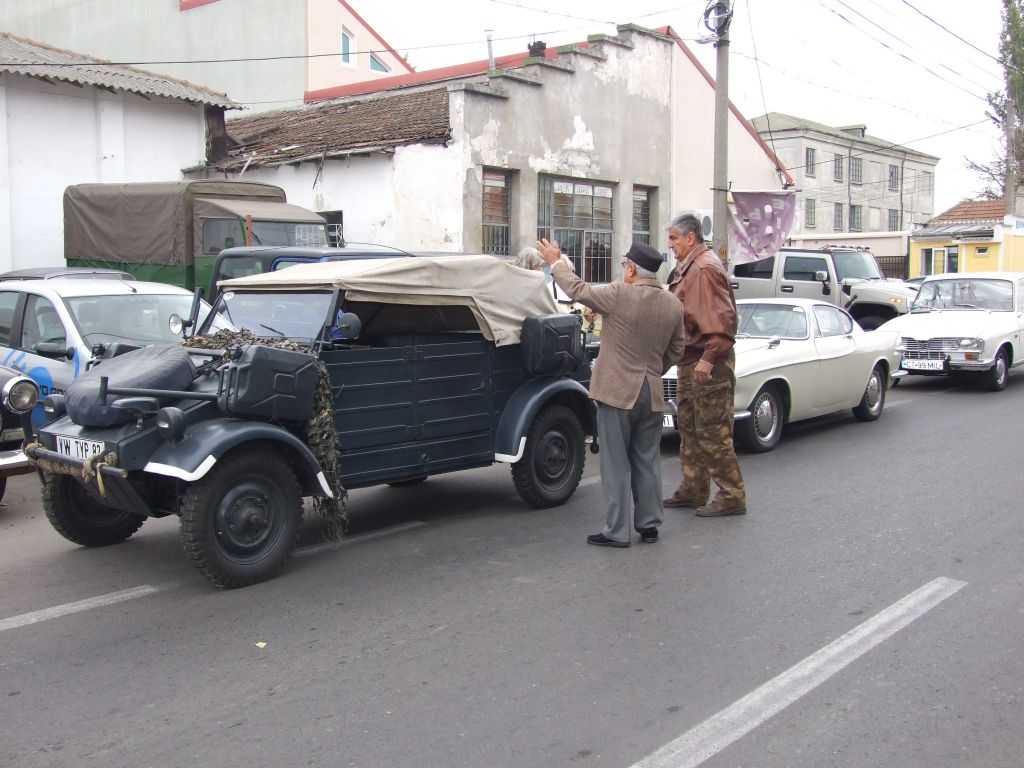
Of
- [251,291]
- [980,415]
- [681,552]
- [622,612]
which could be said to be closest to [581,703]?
[622,612]

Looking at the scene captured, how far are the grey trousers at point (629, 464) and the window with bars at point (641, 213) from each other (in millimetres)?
17074

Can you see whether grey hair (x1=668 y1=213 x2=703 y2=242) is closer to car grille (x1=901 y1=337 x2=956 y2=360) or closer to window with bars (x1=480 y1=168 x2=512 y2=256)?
car grille (x1=901 y1=337 x2=956 y2=360)

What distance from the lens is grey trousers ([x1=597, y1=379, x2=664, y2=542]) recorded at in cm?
633

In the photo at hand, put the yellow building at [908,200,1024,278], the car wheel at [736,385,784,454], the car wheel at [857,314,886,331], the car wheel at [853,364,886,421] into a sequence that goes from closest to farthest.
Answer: the car wheel at [736,385,784,454]
the car wheel at [853,364,886,421]
the car wheel at [857,314,886,331]
the yellow building at [908,200,1024,278]

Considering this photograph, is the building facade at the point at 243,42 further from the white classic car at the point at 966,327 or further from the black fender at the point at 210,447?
the black fender at the point at 210,447

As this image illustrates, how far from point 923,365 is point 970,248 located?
2069 cm

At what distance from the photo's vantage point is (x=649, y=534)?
646cm

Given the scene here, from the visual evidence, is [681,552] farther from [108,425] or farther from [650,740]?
[108,425]

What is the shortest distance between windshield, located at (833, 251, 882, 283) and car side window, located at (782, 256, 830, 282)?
31cm

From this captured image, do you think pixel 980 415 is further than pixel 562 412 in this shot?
Yes

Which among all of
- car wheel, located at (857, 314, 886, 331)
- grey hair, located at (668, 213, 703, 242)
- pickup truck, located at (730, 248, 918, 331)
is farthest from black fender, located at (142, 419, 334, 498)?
car wheel, located at (857, 314, 886, 331)

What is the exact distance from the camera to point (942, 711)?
396 centimetres

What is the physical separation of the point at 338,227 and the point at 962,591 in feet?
49.9

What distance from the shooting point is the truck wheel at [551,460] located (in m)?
7.21
